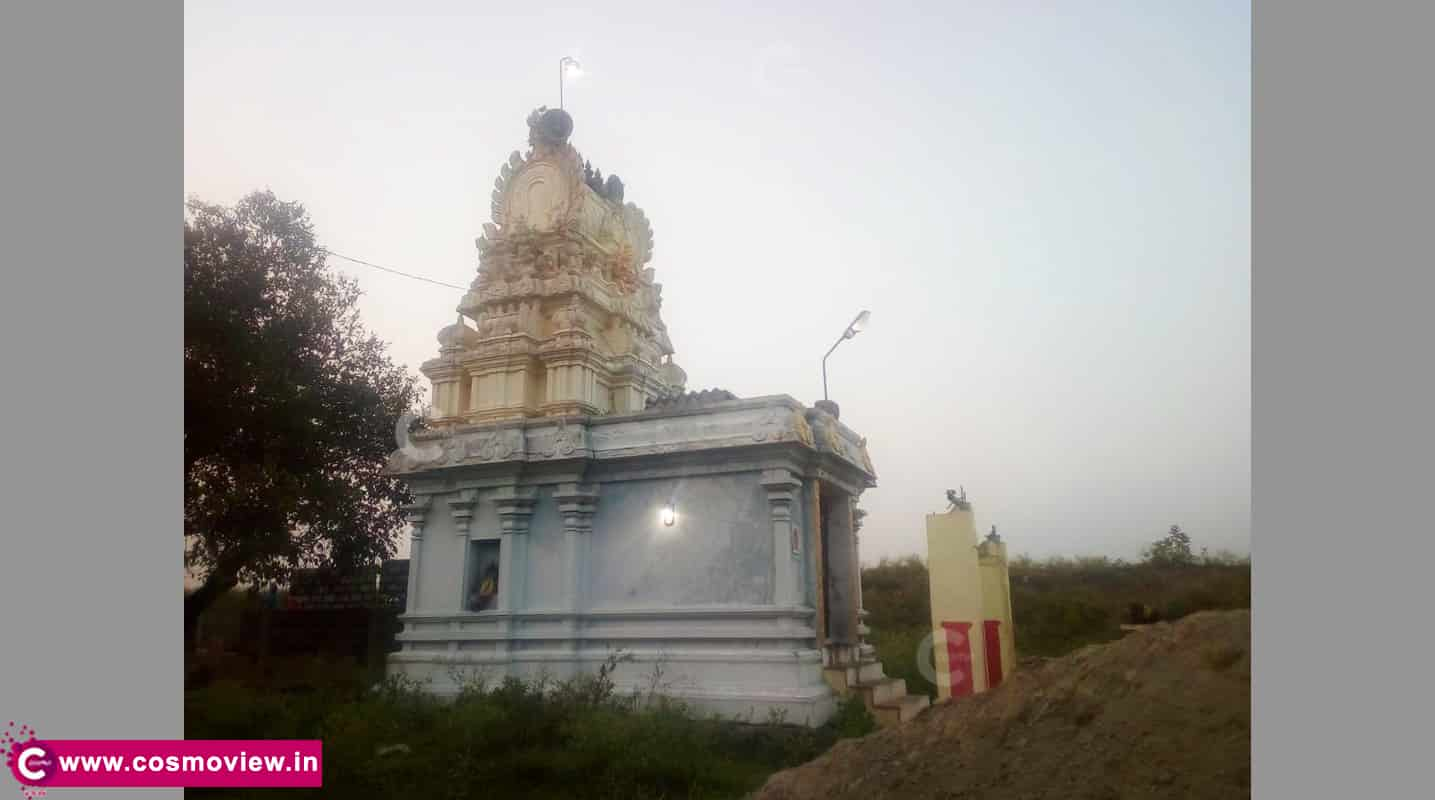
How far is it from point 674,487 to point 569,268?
4434mm

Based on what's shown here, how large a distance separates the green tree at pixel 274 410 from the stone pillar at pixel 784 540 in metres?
7.44

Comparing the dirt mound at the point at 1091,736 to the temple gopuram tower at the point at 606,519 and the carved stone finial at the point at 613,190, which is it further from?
the carved stone finial at the point at 613,190

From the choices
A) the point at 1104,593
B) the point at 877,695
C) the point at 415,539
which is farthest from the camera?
the point at 415,539

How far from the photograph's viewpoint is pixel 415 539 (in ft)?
40.4

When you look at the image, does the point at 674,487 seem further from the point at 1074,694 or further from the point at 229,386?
the point at 229,386

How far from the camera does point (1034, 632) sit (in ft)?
28.4

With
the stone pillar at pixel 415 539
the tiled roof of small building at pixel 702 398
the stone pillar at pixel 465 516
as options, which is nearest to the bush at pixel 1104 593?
the tiled roof of small building at pixel 702 398

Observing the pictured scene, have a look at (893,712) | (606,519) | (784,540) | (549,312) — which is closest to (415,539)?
(606,519)

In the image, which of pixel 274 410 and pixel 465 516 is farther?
pixel 274 410

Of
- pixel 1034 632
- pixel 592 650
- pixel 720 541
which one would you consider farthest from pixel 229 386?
pixel 1034 632

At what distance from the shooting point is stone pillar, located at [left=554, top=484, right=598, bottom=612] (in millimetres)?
11102
